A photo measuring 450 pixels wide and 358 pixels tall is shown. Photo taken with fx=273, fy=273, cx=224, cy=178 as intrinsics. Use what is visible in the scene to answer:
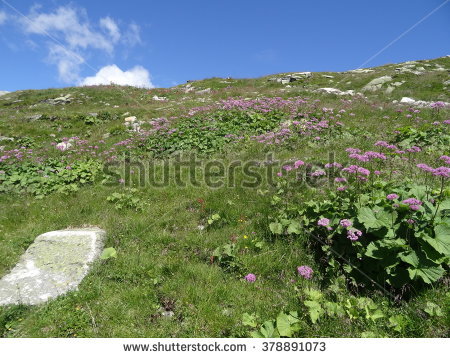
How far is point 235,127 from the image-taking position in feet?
51.6

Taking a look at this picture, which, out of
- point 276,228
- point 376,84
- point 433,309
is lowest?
point 433,309

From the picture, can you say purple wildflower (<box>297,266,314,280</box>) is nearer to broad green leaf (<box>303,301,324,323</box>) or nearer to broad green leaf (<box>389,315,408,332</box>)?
broad green leaf (<box>303,301,324,323</box>)

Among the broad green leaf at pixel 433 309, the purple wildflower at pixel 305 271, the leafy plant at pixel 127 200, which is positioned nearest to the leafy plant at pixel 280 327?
the purple wildflower at pixel 305 271

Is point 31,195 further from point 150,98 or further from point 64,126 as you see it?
point 150,98

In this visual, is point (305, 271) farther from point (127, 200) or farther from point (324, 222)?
point (127, 200)

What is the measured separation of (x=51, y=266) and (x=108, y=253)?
127 cm

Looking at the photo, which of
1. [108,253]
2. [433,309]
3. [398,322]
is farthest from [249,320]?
[108,253]

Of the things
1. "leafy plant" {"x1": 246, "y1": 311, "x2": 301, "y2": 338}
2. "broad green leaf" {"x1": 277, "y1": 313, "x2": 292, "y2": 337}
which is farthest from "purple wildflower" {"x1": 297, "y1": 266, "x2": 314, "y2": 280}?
"broad green leaf" {"x1": 277, "y1": 313, "x2": 292, "y2": 337}

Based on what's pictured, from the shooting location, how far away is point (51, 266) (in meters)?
6.38

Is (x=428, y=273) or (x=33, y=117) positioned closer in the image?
(x=428, y=273)

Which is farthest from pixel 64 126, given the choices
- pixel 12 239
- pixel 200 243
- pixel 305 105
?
pixel 200 243

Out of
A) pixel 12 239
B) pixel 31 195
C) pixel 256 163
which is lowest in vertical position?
pixel 12 239

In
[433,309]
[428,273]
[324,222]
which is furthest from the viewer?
[324,222]

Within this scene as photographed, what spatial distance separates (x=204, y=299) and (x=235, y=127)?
11809 millimetres
